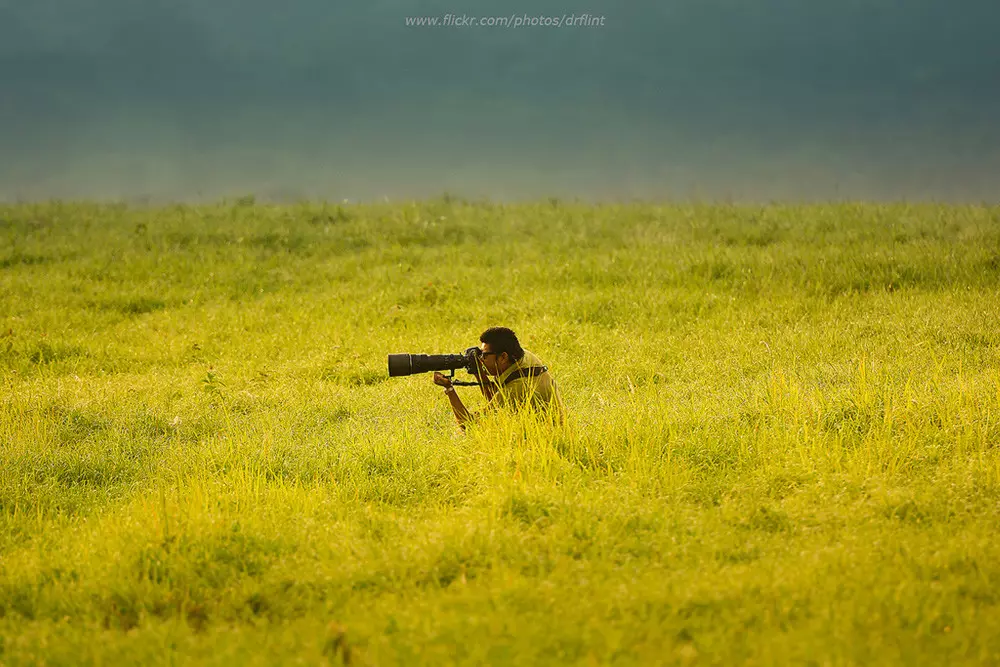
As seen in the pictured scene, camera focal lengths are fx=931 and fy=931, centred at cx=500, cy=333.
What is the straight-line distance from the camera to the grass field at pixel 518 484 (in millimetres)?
4672

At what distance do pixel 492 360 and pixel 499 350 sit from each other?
0.35ft

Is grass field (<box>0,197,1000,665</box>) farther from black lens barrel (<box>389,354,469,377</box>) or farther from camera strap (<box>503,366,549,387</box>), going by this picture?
black lens barrel (<box>389,354,469,377</box>)

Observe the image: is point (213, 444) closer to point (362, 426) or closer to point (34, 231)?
point (362, 426)

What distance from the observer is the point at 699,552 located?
550 cm

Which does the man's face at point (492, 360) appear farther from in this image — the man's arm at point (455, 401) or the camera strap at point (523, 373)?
the man's arm at point (455, 401)

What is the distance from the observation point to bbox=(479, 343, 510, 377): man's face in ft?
23.5

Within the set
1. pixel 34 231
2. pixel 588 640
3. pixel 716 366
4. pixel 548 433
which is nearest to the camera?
pixel 588 640

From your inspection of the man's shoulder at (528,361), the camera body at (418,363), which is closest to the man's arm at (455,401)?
the camera body at (418,363)

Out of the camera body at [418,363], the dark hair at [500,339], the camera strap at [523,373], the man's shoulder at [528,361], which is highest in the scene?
the dark hair at [500,339]

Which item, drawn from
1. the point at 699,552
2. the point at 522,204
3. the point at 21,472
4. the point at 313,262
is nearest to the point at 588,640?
the point at 699,552

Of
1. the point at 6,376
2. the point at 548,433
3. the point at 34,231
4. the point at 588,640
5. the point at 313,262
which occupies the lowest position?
the point at 588,640

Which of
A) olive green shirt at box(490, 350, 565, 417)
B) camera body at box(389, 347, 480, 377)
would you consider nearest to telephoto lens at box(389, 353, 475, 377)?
camera body at box(389, 347, 480, 377)

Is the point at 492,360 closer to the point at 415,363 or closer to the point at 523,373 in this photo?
the point at 523,373

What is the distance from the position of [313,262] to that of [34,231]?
22.7ft
